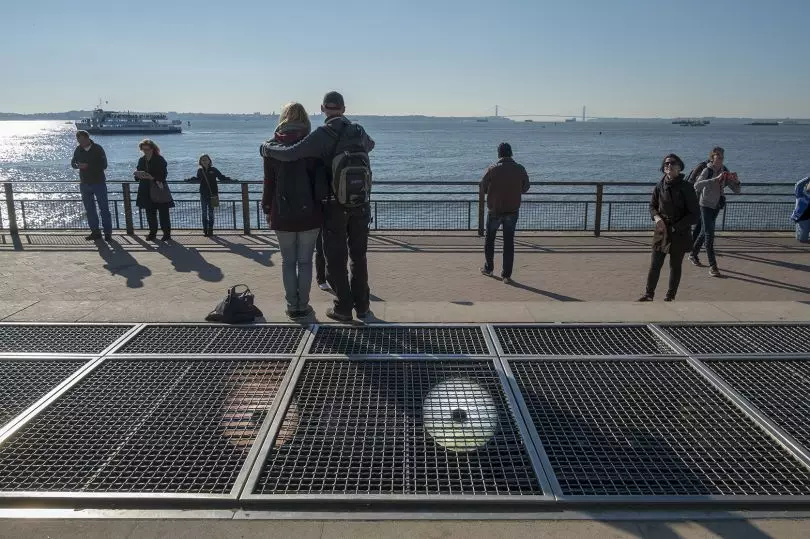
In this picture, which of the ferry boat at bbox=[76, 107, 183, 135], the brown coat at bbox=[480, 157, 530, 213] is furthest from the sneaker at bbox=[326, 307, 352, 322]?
the ferry boat at bbox=[76, 107, 183, 135]

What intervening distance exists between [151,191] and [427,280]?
5.43 meters

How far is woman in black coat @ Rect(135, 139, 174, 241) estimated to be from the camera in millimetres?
11391

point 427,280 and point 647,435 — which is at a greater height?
point 647,435

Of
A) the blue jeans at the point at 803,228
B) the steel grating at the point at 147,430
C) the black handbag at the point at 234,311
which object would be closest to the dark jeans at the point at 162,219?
the black handbag at the point at 234,311

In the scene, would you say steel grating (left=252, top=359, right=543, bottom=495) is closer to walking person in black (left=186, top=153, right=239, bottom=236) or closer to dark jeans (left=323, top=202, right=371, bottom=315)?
dark jeans (left=323, top=202, right=371, bottom=315)

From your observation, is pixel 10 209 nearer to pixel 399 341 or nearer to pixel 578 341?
pixel 399 341

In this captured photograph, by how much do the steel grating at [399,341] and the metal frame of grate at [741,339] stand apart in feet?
5.00

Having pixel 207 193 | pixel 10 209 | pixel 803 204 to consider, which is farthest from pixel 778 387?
pixel 10 209

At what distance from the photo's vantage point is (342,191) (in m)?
5.19

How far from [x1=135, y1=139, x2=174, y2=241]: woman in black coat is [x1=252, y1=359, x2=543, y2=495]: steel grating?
25.5ft

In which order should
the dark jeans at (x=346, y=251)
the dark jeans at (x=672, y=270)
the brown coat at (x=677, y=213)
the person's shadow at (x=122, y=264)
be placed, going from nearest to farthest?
1. the dark jeans at (x=346, y=251)
2. the brown coat at (x=677, y=213)
3. the dark jeans at (x=672, y=270)
4. the person's shadow at (x=122, y=264)

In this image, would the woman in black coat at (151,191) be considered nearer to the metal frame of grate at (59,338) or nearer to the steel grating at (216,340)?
the metal frame of grate at (59,338)

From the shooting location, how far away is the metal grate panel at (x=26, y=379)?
3988 millimetres

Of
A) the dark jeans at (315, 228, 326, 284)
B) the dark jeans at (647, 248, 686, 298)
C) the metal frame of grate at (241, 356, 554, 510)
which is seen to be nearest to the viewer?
the metal frame of grate at (241, 356, 554, 510)
